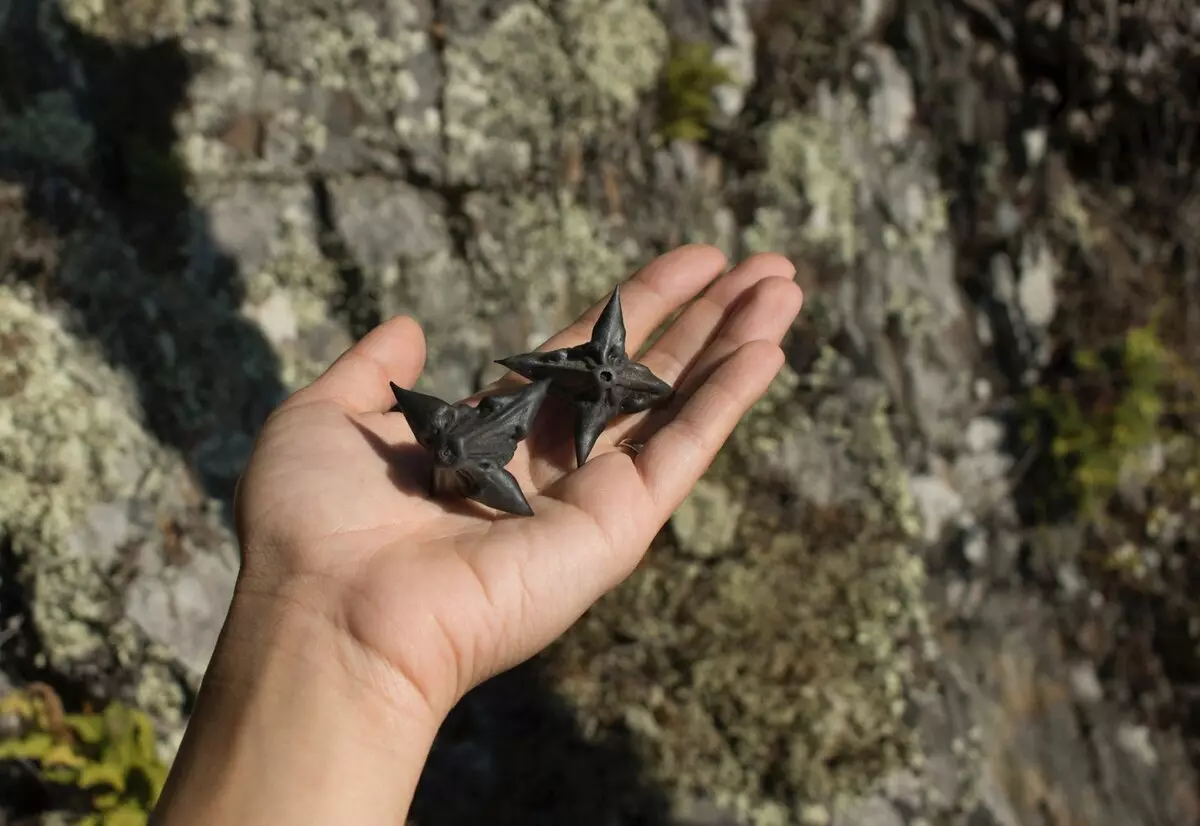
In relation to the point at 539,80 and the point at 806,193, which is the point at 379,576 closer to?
the point at 539,80

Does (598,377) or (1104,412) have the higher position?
(598,377)

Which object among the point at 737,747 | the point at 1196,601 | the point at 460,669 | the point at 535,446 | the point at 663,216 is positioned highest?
the point at 663,216

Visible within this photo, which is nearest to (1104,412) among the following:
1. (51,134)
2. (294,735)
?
(294,735)

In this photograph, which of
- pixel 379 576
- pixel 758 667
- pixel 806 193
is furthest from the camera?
pixel 806 193

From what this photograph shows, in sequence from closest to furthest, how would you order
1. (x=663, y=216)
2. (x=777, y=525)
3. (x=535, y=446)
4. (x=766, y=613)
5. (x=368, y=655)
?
1. (x=368, y=655)
2. (x=535, y=446)
3. (x=766, y=613)
4. (x=777, y=525)
5. (x=663, y=216)

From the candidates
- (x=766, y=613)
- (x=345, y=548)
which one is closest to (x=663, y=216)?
(x=766, y=613)

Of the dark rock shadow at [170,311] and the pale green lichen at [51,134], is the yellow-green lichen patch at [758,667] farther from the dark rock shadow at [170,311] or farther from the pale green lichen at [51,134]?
the pale green lichen at [51,134]

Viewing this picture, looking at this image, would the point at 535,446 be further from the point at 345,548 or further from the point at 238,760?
the point at 238,760

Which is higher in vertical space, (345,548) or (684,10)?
(684,10)
